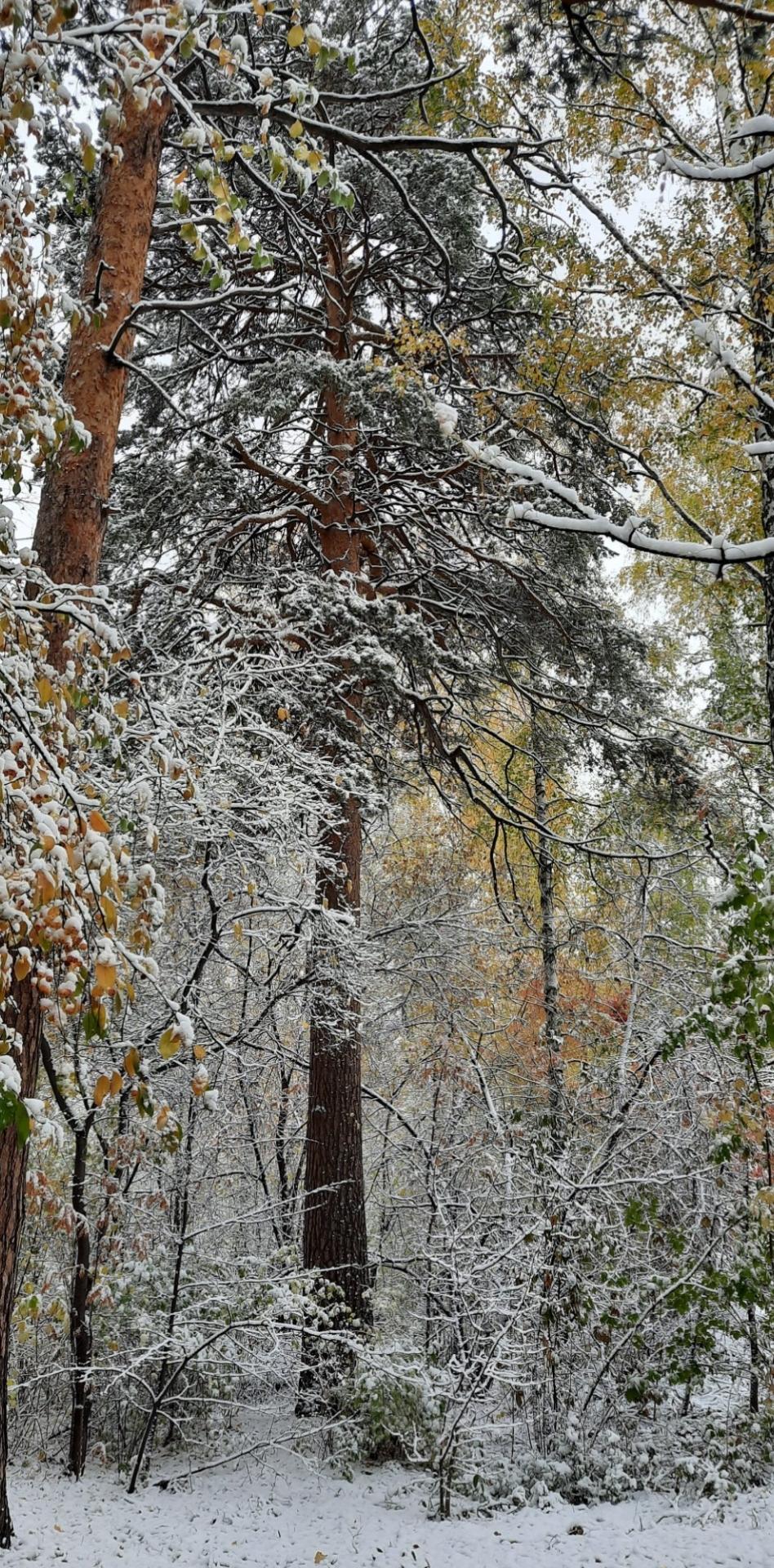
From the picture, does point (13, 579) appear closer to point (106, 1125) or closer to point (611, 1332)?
point (106, 1125)

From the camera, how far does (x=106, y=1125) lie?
22.2 feet

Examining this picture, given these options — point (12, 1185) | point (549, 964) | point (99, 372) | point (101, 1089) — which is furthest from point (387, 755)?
point (101, 1089)

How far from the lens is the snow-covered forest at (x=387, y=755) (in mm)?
4289

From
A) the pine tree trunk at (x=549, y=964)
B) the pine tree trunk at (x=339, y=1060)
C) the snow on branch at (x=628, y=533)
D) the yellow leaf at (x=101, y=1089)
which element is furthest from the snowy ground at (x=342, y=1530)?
the snow on branch at (x=628, y=533)

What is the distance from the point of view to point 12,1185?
3.18 metres

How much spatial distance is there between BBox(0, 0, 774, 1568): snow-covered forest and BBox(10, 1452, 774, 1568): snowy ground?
36mm

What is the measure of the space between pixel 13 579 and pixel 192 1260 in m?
5.32

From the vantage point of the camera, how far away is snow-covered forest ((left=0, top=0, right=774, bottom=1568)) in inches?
169

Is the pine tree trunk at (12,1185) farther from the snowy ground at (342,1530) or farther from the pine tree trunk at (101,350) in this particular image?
the snowy ground at (342,1530)

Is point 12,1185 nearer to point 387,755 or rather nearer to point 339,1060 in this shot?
point 339,1060

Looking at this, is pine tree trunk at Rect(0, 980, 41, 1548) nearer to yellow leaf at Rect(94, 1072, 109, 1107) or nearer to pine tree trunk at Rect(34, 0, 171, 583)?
yellow leaf at Rect(94, 1072, 109, 1107)

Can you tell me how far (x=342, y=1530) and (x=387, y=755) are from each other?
18.1 ft

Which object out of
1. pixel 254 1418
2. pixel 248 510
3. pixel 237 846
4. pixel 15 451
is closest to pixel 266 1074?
pixel 254 1418

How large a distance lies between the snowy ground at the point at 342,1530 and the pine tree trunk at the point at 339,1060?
823 mm
